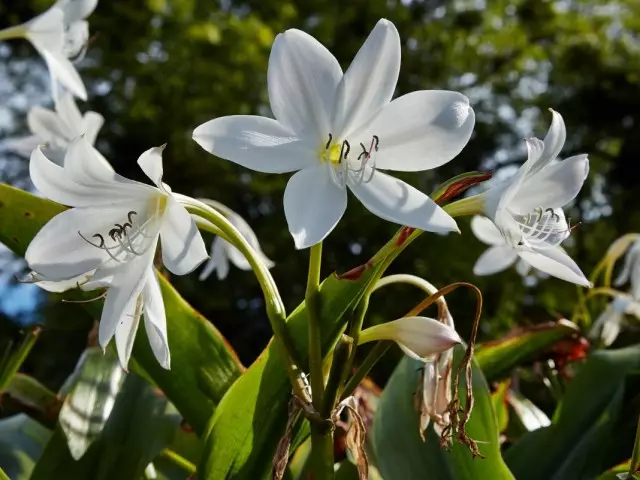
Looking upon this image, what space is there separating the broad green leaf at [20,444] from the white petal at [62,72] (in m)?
0.56

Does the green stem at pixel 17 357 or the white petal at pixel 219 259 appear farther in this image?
the white petal at pixel 219 259

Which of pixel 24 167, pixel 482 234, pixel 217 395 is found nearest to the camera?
pixel 217 395

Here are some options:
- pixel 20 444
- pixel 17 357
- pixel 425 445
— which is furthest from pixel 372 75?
pixel 20 444

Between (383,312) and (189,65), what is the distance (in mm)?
2065

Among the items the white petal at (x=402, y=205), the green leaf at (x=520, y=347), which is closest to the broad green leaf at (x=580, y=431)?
the green leaf at (x=520, y=347)

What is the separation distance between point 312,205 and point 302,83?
0.32 ft

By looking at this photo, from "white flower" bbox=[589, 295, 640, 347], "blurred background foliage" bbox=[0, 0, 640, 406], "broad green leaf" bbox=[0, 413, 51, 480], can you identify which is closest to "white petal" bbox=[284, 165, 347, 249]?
A: "broad green leaf" bbox=[0, 413, 51, 480]

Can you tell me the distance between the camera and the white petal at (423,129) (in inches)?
24.8

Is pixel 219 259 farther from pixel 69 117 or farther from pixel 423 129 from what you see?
pixel 423 129

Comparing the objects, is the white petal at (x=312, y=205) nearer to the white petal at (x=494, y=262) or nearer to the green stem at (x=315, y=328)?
the green stem at (x=315, y=328)

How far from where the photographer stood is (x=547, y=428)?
916 mm

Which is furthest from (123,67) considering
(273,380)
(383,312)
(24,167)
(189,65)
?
(273,380)

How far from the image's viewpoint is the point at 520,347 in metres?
1.07

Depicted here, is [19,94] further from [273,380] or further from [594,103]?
[273,380]
